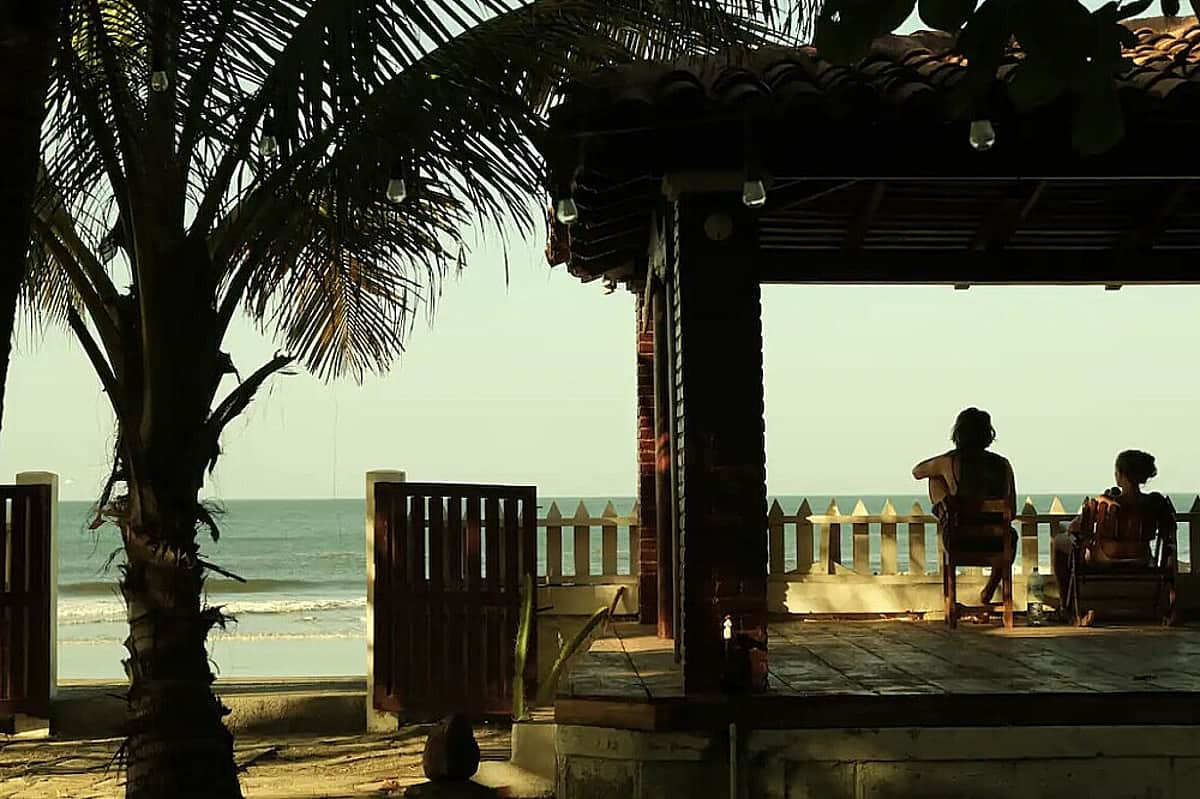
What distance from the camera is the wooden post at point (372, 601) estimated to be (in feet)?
37.4

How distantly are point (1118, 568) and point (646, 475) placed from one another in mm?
3115

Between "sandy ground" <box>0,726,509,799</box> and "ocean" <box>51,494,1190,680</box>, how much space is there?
2.49 m

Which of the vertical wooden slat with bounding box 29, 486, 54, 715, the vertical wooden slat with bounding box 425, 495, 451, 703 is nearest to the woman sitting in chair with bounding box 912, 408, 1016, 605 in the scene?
the vertical wooden slat with bounding box 425, 495, 451, 703

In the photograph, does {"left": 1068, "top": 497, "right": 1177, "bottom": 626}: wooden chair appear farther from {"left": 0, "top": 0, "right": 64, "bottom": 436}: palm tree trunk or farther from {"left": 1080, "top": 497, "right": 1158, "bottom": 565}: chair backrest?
{"left": 0, "top": 0, "right": 64, "bottom": 436}: palm tree trunk

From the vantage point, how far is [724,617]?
21.2 ft

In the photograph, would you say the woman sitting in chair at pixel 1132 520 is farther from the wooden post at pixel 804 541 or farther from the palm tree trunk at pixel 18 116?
the palm tree trunk at pixel 18 116

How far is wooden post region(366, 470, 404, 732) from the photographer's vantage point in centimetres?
1141

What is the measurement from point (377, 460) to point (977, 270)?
39.2 meters

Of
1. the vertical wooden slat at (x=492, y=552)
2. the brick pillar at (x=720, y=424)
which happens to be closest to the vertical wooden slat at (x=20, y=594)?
the vertical wooden slat at (x=492, y=552)

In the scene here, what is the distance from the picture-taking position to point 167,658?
678 cm

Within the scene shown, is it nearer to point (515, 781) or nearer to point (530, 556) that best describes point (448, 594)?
point (530, 556)

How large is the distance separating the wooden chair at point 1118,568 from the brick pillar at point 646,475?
272cm

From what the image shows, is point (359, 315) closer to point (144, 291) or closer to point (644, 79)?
point (144, 291)

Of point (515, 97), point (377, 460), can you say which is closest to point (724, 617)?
point (515, 97)
